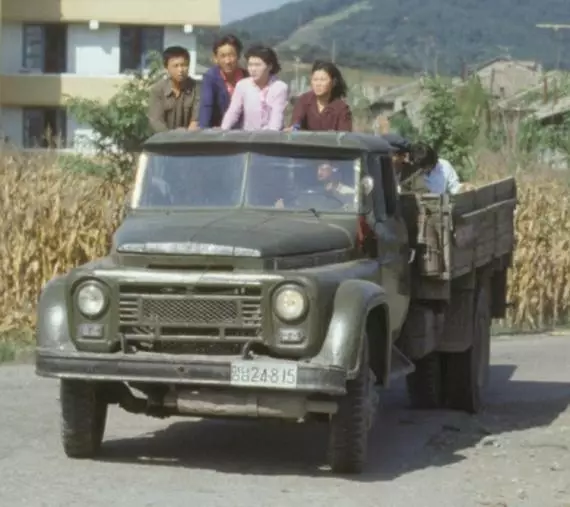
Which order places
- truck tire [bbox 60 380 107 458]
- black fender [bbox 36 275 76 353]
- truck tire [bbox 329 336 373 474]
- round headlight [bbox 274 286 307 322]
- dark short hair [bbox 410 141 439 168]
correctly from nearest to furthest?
round headlight [bbox 274 286 307 322] → truck tire [bbox 329 336 373 474] → black fender [bbox 36 275 76 353] → truck tire [bbox 60 380 107 458] → dark short hair [bbox 410 141 439 168]

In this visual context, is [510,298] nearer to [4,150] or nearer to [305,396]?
[4,150]

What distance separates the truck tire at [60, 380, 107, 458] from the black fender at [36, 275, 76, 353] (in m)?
0.35

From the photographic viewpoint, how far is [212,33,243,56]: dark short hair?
14.8 m

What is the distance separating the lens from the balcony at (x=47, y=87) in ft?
203

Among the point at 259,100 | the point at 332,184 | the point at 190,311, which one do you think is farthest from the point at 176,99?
the point at 190,311

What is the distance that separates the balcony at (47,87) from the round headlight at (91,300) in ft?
166

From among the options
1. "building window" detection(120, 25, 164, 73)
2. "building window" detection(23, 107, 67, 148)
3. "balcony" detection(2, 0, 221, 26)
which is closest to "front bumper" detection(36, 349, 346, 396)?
"building window" detection(23, 107, 67, 148)

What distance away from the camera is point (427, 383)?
15.1m

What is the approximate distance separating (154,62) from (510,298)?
32.1 feet

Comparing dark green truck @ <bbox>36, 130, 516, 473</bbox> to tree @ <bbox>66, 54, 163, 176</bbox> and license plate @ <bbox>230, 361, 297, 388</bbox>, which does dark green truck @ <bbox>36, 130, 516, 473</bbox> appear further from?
tree @ <bbox>66, 54, 163, 176</bbox>

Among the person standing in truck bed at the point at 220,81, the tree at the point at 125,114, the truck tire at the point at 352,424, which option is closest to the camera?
the truck tire at the point at 352,424

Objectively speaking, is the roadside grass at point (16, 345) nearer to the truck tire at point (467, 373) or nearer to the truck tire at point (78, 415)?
the truck tire at point (467, 373)

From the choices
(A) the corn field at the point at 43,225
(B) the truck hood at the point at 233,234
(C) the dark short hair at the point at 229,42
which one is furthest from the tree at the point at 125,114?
(B) the truck hood at the point at 233,234

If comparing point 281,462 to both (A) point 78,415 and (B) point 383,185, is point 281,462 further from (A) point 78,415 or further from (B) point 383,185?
(B) point 383,185
